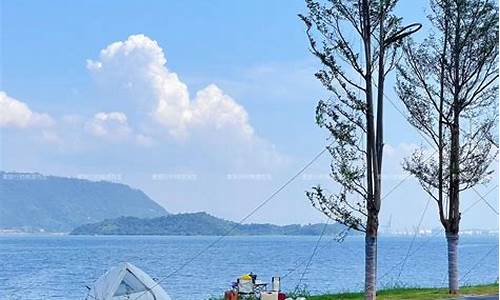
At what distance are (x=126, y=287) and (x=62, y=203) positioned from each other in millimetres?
74446

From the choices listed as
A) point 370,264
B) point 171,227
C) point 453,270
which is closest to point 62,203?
point 171,227

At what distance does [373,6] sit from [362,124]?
77.4 inches

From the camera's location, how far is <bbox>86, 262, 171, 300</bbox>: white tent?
1561 cm

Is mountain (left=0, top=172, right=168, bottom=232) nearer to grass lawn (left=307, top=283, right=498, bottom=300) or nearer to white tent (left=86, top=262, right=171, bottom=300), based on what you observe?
white tent (left=86, top=262, right=171, bottom=300)

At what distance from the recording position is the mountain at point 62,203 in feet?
263

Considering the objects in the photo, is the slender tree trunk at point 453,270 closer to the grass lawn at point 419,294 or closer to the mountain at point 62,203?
the grass lawn at point 419,294

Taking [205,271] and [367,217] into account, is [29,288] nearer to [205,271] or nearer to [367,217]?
[205,271]

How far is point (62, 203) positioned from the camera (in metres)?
88.3

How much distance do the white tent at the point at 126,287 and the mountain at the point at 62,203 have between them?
185 feet

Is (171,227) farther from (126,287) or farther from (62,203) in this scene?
(126,287)

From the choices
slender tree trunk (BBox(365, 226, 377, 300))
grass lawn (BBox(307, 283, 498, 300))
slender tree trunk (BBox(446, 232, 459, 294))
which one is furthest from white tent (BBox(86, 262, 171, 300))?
slender tree trunk (BBox(446, 232, 459, 294))

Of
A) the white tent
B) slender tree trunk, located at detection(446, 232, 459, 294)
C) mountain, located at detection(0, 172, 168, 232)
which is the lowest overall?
the white tent

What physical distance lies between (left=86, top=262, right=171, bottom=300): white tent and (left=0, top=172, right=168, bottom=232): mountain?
185ft

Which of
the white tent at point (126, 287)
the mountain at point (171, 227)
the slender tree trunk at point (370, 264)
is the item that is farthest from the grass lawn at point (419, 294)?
the mountain at point (171, 227)
